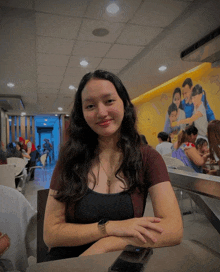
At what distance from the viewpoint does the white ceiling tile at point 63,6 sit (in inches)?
105

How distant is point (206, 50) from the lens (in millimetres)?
3865

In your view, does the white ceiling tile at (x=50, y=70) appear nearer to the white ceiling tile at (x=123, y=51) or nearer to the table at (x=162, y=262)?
the white ceiling tile at (x=123, y=51)

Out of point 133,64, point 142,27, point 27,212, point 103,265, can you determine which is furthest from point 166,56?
point 103,265

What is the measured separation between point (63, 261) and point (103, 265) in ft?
0.40

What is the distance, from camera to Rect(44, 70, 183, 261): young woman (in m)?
0.89

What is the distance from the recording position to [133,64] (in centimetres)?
480

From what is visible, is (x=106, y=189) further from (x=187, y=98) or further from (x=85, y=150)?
(x=187, y=98)

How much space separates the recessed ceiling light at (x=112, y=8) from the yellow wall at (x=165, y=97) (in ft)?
5.14

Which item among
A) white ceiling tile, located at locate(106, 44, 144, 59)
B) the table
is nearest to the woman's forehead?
the table

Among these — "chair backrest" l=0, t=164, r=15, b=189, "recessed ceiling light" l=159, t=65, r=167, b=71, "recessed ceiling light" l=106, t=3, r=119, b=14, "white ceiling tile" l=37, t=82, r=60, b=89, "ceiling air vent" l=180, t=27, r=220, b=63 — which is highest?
"recessed ceiling light" l=106, t=3, r=119, b=14

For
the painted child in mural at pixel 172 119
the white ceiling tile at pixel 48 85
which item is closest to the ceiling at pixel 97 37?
the white ceiling tile at pixel 48 85

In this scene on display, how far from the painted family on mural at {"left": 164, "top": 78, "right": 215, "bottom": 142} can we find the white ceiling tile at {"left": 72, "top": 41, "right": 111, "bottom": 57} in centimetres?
253

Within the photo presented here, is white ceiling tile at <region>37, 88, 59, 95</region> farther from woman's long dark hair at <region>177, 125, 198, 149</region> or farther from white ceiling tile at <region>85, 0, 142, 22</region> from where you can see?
white ceiling tile at <region>85, 0, 142, 22</region>

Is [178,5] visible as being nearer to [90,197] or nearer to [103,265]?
[90,197]
